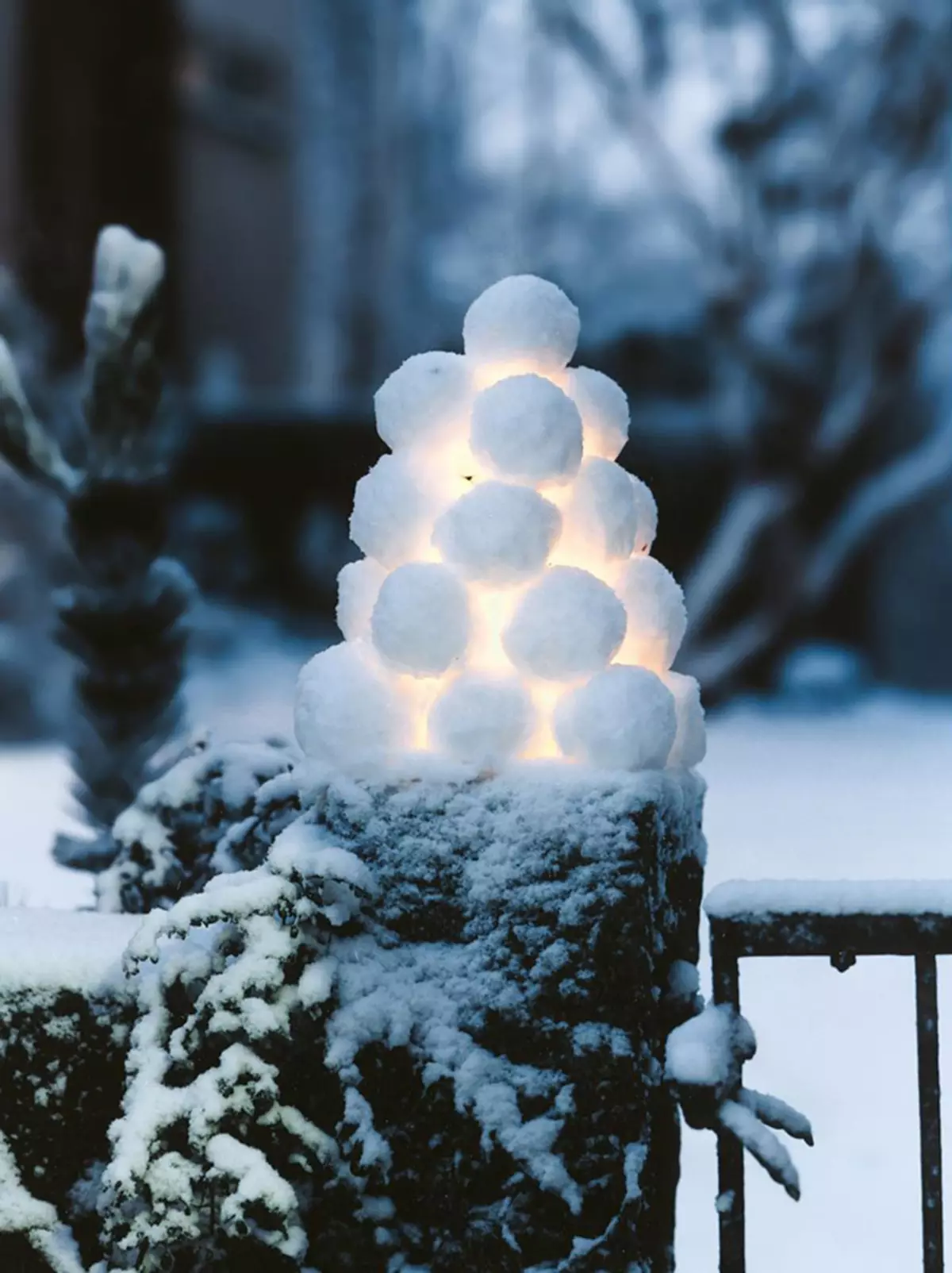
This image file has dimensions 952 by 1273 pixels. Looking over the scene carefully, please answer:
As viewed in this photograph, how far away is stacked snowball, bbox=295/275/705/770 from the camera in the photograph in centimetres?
235

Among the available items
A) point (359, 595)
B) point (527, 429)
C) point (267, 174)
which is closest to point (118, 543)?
→ point (359, 595)

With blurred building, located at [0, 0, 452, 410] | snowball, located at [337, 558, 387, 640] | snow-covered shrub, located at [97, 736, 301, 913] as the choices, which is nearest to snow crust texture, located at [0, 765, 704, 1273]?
snowball, located at [337, 558, 387, 640]

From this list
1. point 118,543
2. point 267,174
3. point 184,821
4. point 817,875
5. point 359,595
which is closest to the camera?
point 359,595

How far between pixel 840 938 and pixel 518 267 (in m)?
13.8

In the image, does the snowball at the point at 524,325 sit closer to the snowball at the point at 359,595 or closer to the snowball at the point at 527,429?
the snowball at the point at 527,429

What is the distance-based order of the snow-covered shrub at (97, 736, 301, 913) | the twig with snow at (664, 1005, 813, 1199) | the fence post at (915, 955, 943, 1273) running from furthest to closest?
the snow-covered shrub at (97, 736, 301, 913) → the fence post at (915, 955, 943, 1273) → the twig with snow at (664, 1005, 813, 1199)

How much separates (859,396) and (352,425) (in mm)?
6841

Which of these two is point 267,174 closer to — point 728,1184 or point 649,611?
point 649,611

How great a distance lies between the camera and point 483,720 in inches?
91.7

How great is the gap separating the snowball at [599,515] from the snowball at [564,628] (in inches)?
4.4

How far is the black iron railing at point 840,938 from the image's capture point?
91.6 inches

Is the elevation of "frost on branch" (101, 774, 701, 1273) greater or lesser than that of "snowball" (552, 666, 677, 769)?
lesser

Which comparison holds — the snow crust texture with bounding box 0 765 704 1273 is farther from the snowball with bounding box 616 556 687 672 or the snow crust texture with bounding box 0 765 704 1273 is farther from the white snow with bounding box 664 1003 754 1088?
the snowball with bounding box 616 556 687 672

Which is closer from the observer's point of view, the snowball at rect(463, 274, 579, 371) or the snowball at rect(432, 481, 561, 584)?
the snowball at rect(432, 481, 561, 584)
